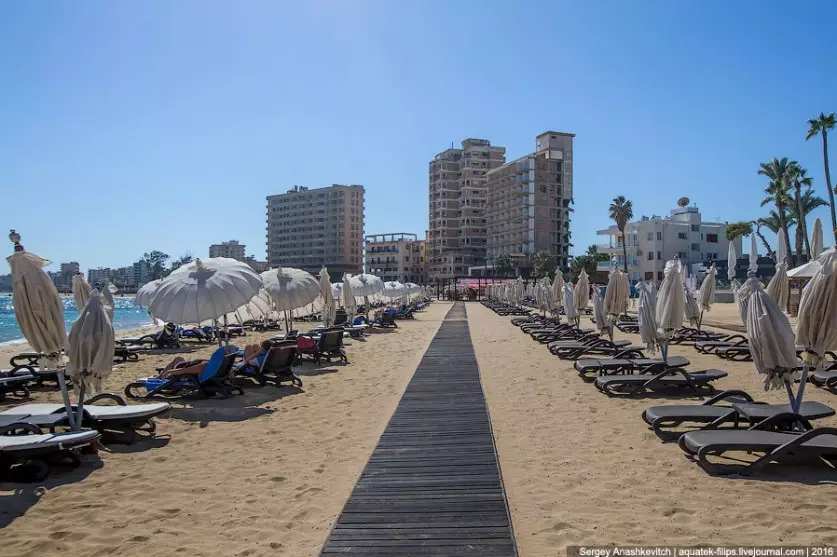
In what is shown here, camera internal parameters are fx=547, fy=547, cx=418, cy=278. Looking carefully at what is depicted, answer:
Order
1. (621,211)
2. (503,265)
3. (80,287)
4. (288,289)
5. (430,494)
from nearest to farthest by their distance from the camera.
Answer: (430,494) → (80,287) → (288,289) → (621,211) → (503,265)

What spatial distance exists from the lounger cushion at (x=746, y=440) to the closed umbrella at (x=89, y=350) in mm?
6064

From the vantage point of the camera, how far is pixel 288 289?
14.5 metres

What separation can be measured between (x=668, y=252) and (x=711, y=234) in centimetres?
814

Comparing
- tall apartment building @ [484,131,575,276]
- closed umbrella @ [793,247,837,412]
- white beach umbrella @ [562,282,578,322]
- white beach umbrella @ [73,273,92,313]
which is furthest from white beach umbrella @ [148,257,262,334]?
tall apartment building @ [484,131,575,276]

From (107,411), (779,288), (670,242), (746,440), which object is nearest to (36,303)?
(107,411)

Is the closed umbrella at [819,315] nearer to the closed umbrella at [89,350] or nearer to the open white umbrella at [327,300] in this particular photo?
the closed umbrella at [89,350]

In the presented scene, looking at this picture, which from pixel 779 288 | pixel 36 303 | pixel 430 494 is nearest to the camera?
pixel 430 494

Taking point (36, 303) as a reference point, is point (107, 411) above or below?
below

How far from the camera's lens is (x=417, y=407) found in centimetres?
795

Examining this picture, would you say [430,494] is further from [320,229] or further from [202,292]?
[320,229]

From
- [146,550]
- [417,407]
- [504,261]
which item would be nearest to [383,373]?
[417,407]

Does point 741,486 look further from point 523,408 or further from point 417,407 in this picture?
point 417,407

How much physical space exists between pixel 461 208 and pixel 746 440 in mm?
104512

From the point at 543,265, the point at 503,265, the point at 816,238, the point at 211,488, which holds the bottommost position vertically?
the point at 211,488
